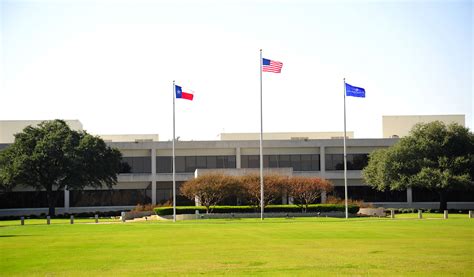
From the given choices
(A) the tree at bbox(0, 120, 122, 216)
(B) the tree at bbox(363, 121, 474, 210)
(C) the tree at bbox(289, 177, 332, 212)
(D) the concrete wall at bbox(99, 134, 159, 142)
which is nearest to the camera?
(C) the tree at bbox(289, 177, 332, 212)

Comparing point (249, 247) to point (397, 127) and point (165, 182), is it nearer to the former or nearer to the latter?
point (165, 182)

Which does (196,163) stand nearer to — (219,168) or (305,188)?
(219,168)

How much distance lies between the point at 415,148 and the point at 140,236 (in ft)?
149

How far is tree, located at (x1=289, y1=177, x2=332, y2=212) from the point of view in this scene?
240ft

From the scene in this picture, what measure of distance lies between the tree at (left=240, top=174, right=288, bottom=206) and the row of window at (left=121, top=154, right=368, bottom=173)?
17642mm

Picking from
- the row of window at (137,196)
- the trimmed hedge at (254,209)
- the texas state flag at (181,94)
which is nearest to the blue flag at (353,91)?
the texas state flag at (181,94)

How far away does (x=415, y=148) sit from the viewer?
7738 centimetres

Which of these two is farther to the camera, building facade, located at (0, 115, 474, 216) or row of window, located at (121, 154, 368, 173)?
row of window, located at (121, 154, 368, 173)

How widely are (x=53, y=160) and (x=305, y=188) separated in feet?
91.9

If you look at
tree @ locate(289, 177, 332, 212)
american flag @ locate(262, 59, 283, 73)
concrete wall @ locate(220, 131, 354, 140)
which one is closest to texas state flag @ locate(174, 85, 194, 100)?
american flag @ locate(262, 59, 283, 73)

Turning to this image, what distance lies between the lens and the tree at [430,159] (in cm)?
7506

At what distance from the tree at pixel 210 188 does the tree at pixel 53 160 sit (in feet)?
40.6

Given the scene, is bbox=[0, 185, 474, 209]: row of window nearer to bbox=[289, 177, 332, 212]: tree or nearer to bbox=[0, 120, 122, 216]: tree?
bbox=[0, 120, 122, 216]: tree

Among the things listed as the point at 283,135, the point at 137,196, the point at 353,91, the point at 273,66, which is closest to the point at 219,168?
the point at 137,196
